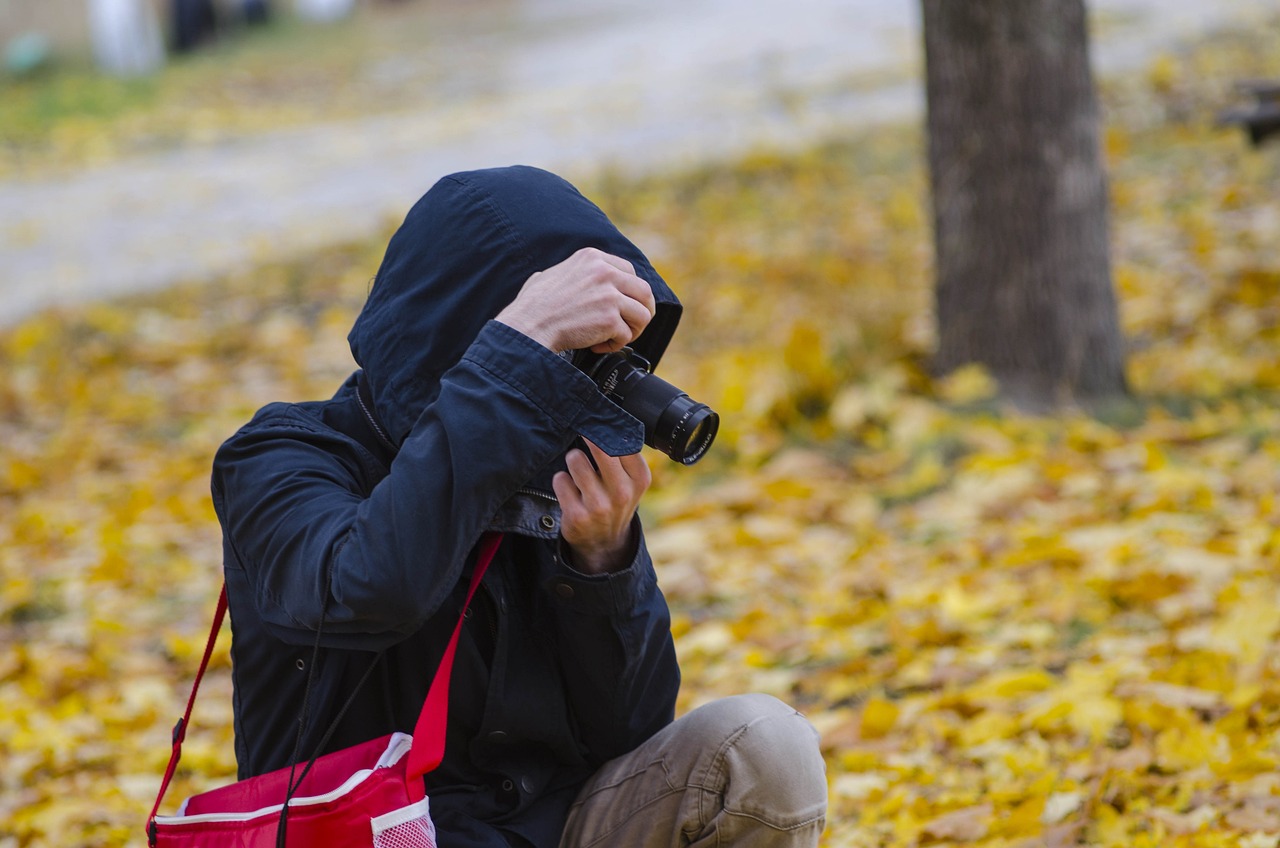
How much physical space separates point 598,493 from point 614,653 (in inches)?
10.5

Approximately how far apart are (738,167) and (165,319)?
3.62 m

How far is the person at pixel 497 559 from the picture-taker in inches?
64.1

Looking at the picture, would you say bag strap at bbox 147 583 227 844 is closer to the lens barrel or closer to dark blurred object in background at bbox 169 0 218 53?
the lens barrel

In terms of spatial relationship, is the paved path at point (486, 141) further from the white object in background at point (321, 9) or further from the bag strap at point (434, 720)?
the white object in background at point (321, 9)

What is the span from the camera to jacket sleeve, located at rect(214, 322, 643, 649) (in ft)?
5.28

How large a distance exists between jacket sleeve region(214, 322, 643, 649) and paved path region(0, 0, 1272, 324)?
694cm

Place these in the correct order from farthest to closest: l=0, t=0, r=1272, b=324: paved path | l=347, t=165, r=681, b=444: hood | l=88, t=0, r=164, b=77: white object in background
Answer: l=88, t=0, r=164, b=77: white object in background, l=0, t=0, r=1272, b=324: paved path, l=347, t=165, r=681, b=444: hood

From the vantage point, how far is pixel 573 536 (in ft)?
6.11

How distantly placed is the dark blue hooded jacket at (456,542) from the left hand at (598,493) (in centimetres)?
3

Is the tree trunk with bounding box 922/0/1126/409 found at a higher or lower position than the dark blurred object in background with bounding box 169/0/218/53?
lower

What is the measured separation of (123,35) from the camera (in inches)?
865

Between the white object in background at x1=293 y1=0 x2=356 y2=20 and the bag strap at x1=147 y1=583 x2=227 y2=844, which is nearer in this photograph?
the bag strap at x1=147 y1=583 x2=227 y2=844

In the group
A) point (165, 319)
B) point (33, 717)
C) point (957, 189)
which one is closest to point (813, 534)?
point (957, 189)

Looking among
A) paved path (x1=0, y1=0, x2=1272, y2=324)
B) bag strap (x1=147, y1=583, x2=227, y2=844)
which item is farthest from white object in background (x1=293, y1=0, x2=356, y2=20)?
bag strap (x1=147, y1=583, x2=227, y2=844)
